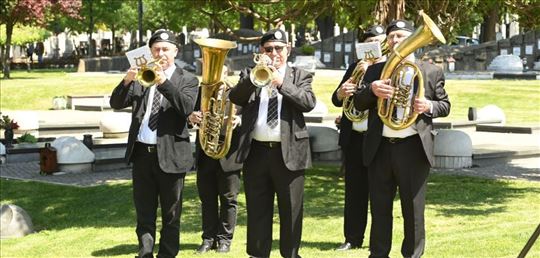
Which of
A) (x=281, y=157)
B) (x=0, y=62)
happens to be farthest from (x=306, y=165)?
(x=0, y=62)

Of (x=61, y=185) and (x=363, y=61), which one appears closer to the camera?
(x=363, y=61)

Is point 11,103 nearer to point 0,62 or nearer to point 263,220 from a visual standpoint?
point 0,62

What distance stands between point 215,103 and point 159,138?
21.6 inches

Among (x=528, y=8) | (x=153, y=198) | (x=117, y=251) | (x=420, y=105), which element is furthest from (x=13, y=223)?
(x=528, y=8)

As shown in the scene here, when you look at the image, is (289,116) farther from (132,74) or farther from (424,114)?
(132,74)

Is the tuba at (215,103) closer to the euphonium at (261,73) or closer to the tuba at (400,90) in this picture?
the euphonium at (261,73)

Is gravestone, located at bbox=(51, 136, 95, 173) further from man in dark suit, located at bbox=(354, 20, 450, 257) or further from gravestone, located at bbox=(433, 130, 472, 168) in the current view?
man in dark suit, located at bbox=(354, 20, 450, 257)

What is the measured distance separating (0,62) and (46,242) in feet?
148

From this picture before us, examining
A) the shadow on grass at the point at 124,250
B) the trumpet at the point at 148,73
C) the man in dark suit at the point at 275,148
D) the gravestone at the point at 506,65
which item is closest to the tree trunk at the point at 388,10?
the shadow on grass at the point at 124,250

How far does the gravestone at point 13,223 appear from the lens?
44.4 feet

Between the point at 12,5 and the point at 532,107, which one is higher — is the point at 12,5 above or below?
above

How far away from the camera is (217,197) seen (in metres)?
10.7

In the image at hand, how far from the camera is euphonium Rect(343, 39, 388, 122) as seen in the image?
943 cm

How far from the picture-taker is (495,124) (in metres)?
24.3
